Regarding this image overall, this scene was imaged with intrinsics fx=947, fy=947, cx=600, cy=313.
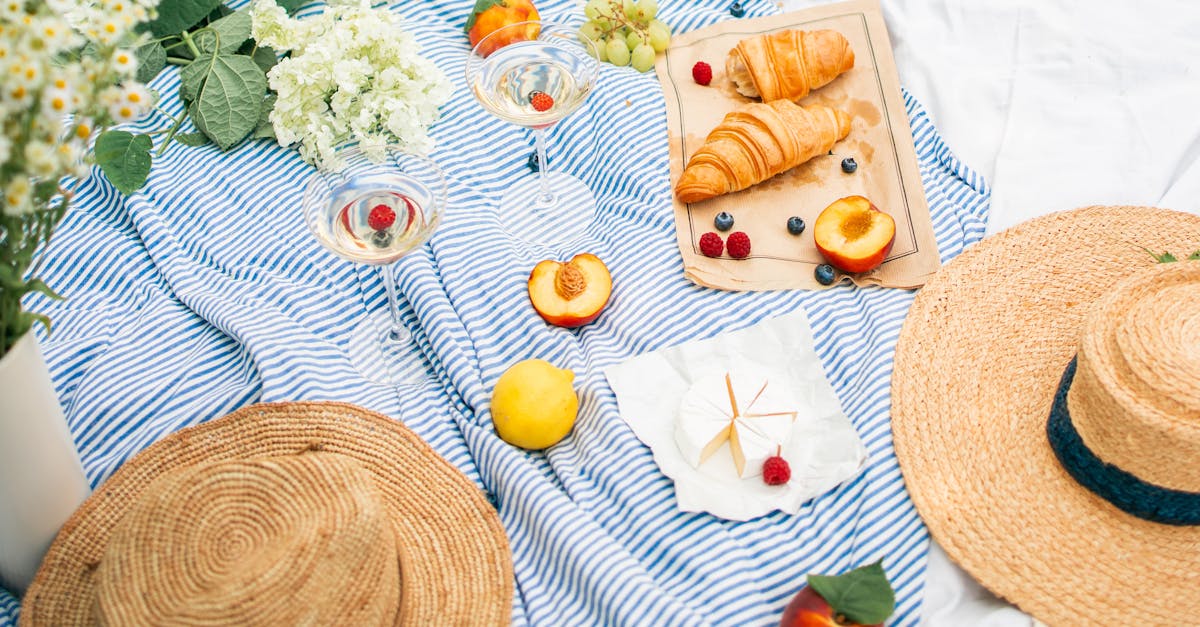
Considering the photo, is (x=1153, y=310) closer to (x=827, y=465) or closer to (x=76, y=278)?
(x=827, y=465)

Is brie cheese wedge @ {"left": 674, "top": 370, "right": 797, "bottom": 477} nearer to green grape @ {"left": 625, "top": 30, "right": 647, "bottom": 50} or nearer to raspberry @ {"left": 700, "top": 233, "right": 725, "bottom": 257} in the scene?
raspberry @ {"left": 700, "top": 233, "right": 725, "bottom": 257}

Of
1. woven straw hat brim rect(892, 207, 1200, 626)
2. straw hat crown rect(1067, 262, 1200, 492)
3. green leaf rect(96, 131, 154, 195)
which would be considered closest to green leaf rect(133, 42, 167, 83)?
green leaf rect(96, 131, 154, 195)

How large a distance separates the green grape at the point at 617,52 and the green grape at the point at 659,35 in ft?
0.20

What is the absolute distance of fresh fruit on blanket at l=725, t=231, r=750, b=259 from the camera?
173 centimetres

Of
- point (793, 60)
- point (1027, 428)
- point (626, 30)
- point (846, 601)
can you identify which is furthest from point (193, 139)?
point (1027, 428)

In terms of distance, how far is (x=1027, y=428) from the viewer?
1415 millimetres

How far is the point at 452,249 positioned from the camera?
5.81ft

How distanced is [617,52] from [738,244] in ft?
1.95

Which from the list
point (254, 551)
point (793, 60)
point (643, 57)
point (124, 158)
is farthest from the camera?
point (643, 57)

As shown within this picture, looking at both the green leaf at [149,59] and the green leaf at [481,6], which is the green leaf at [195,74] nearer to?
the green leaf at [149,59]

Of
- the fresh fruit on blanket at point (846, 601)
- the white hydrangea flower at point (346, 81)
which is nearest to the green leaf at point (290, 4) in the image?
the white hydrangea flower at point (346, 81)

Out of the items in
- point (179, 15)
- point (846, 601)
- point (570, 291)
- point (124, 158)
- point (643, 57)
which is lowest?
point (846, 601)

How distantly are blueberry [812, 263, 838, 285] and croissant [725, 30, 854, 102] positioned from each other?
0.45m

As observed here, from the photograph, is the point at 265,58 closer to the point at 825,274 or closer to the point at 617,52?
the point at 617,52
